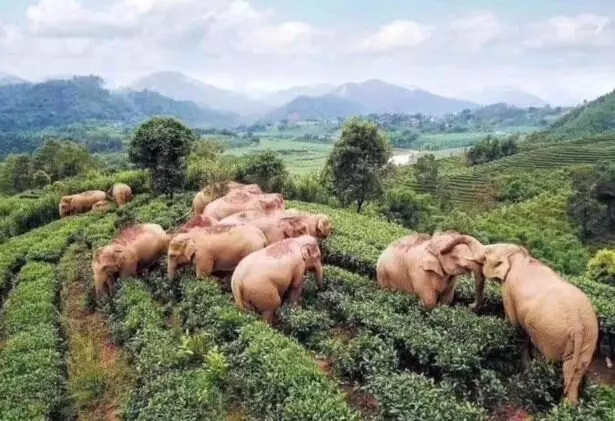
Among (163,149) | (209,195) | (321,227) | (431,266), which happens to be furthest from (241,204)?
(163,149)

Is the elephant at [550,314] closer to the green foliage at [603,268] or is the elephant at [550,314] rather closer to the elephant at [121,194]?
the green foliage at [603,268]

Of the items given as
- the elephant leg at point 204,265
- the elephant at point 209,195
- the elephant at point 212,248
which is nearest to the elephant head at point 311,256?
the elephant at point 212,248

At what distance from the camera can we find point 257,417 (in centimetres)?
1048

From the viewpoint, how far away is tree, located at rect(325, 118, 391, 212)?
31531 millimetres

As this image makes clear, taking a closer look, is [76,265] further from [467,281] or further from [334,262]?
[467,281]

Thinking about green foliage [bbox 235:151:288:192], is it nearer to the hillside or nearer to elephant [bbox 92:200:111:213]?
elephant [bbox 92:200:111:213]

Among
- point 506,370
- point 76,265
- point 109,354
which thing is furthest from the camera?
point 76,265

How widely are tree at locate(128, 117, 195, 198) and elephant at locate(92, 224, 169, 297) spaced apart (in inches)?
493

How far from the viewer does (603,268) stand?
2894 centimetres

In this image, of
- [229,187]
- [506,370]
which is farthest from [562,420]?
[229,187]

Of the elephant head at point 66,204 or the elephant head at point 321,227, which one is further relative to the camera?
the elephant head at point 66,204

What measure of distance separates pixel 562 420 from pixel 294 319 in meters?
5.69

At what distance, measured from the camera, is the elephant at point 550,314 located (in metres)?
9.61

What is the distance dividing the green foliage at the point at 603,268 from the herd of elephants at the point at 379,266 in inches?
627
